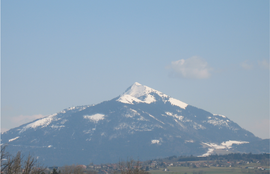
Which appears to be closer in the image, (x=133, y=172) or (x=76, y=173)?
(x=133, y=172)

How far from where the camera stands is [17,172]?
189 ft

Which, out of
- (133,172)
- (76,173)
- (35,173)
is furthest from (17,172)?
(76,173)

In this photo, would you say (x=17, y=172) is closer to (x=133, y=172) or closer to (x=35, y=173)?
(x=35, y=173)

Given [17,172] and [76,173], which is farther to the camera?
[76,173]

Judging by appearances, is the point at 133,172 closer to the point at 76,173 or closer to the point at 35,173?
the point at 35,173

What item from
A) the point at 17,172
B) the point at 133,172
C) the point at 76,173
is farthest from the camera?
the point at 76,173

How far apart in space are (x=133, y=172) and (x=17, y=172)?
700 inches

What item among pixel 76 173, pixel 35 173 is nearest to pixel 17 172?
pixel 35 173

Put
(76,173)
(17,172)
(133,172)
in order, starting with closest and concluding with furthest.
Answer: (17,172) → (133,172) → (76,173)

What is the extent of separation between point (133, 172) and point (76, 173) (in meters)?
40.5

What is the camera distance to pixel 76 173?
98.7 m

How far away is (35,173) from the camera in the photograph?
59688 mm

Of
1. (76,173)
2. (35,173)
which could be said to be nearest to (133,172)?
(35,173)

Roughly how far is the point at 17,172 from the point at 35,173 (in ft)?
9.82
